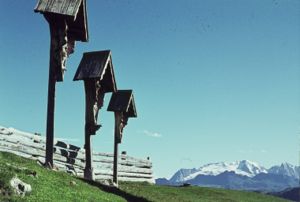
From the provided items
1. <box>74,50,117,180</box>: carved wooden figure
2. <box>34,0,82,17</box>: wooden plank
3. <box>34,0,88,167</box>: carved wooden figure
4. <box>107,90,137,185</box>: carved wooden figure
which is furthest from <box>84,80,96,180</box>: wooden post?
<box>107,90,137,185</box>: carved wooden figure

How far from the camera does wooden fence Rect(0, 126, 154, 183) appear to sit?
2856 cm

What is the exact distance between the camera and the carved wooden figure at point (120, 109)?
110ft

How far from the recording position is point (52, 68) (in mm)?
24375

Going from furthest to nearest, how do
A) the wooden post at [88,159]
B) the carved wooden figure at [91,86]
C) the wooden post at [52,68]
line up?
the carved wooden figure at [91,86] → the wooden post at [88,159] → the wooden post at [52,68]

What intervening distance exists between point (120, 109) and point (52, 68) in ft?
32.4

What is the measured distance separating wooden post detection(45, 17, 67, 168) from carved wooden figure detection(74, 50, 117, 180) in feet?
11.9

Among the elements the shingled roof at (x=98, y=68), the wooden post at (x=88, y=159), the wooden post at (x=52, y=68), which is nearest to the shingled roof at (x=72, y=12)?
the wooden post at (x=52, y=68)

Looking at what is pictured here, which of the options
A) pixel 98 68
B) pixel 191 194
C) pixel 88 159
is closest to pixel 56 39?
pixel 98 68

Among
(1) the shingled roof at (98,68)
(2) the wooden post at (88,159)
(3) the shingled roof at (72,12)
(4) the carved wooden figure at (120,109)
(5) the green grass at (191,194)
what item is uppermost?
(3) the shingled roof at (72,12)

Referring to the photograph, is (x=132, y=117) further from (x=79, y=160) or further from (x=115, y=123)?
(x=79, y=160)

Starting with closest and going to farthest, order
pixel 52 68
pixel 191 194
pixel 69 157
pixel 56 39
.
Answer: pixel 52 68 < pixel 56 39 < pixel 69 157 < pixel 191 194

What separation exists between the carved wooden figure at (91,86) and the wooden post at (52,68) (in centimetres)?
363

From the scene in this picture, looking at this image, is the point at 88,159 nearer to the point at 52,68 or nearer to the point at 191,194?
the point at 52,68

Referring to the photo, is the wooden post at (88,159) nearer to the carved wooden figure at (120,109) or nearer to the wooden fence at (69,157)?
the wooden fence at (69,157)
